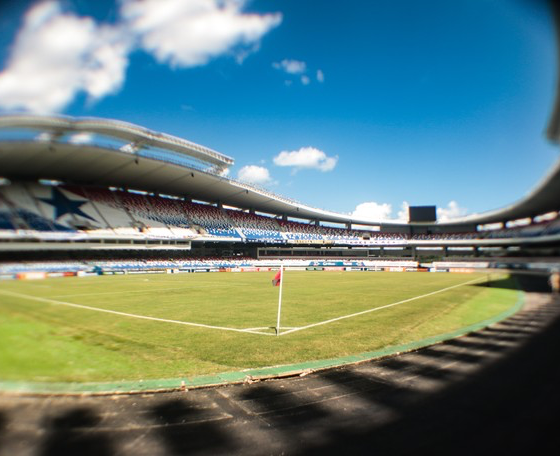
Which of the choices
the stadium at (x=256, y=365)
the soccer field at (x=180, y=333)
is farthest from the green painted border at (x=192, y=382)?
the soccer field at (x=180, y=333)

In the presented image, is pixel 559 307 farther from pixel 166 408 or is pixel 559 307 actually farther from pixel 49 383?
pixel 49 383

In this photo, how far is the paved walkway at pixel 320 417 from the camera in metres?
3.02

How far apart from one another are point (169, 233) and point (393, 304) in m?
40.2

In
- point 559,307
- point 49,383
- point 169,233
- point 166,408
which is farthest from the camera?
point 169,233

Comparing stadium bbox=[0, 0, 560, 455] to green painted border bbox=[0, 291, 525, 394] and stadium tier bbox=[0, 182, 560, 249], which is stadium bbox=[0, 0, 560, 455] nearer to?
green painted border bbox=[0, 291, 525, 394]

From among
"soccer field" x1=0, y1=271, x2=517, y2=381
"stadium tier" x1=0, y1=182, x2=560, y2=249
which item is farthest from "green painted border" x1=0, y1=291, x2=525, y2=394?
"stadium tier" x1=0, y1=182, x2=560, y2=249

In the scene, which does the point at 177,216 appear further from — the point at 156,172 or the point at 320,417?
the point at 320,417

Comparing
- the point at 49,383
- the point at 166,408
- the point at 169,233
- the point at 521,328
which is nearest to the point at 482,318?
the point at 521,328

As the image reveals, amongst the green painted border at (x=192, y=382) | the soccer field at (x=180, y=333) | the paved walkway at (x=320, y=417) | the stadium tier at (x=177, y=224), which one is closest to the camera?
the paved walkway at (x=320, y=417)

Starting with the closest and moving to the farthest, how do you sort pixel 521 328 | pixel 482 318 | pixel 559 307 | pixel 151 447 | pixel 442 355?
pixel 151 447, pixel 442 355, pixel 521 328, pixel 482 318, pixel 559 307

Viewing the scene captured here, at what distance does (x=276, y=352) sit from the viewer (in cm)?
654

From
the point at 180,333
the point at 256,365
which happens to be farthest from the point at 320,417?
the point at 180,333

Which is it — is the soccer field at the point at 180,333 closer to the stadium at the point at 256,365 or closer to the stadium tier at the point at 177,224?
the stadium at the point at 256,365

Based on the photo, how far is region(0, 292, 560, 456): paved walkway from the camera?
9.92ft
